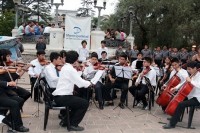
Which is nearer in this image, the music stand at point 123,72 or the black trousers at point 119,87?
the music stand at point 123,72

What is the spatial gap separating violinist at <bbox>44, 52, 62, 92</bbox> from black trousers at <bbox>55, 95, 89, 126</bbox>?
1048 millimetres

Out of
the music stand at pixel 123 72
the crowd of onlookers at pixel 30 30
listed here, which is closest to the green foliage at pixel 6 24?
the crowd of onlookers at pixel 30 30

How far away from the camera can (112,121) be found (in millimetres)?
7156

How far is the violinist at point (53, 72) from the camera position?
23.5ft

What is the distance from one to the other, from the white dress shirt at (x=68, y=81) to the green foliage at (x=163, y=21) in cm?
1706

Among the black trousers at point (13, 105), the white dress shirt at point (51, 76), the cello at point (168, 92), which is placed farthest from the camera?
the cello at point (168, 92)

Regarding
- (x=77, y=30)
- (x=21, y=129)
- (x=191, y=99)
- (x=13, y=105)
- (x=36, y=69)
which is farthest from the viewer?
(x=77, y=30)

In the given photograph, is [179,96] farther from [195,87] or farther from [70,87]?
[70,87]

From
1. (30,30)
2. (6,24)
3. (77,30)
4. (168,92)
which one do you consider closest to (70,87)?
(168,92)

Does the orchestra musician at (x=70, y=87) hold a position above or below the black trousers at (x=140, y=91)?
above

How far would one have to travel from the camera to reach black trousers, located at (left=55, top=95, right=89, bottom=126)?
20.0ft

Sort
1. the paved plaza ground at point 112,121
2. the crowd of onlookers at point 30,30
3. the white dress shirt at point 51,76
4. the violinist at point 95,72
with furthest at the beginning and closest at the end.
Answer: the crowd of onlookers at point 30,30
the violinist at point 95,72
the white dress shirt at point 51,76
the paved plaza ground at point 112,121

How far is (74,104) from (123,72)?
2657mm

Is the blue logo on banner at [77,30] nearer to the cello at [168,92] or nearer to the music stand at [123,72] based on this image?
the music stand at [123,72]
